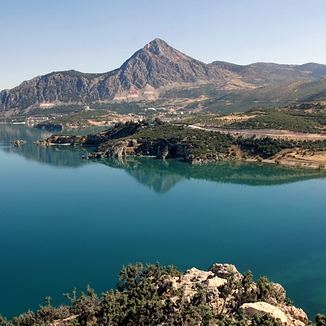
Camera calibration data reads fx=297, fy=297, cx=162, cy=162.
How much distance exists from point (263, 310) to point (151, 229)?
89.6 ft

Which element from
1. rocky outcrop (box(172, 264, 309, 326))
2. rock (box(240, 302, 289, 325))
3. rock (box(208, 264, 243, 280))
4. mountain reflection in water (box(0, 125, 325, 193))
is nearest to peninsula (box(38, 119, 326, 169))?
mountain reflection in water (box(0, 125, 325, 193))

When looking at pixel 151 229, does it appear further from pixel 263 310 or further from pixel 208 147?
pixel 208 147

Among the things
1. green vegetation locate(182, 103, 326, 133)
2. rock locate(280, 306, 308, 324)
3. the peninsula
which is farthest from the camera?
green vegetation locate(182, 103, 326, 133)

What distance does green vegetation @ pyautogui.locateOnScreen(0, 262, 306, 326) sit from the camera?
21.6 metres

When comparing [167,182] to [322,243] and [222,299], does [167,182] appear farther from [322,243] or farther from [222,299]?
[222,299]

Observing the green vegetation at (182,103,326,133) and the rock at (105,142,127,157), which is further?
the rock at (105,142,127,157)

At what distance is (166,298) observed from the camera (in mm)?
24859

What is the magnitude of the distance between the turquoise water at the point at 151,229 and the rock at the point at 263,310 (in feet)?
33.7

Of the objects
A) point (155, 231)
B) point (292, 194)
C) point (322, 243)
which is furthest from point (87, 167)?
point (322, 243)

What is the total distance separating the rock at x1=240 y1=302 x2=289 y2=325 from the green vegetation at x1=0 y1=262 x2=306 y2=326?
2.49 feet

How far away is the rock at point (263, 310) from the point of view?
71.1 feet

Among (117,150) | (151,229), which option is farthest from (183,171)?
(151,229)

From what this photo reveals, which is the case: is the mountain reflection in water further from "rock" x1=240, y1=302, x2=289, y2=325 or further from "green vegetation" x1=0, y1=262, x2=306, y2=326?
"rock" x1=240, y1=302, x2=289, y2=325

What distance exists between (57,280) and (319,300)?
29142mm
